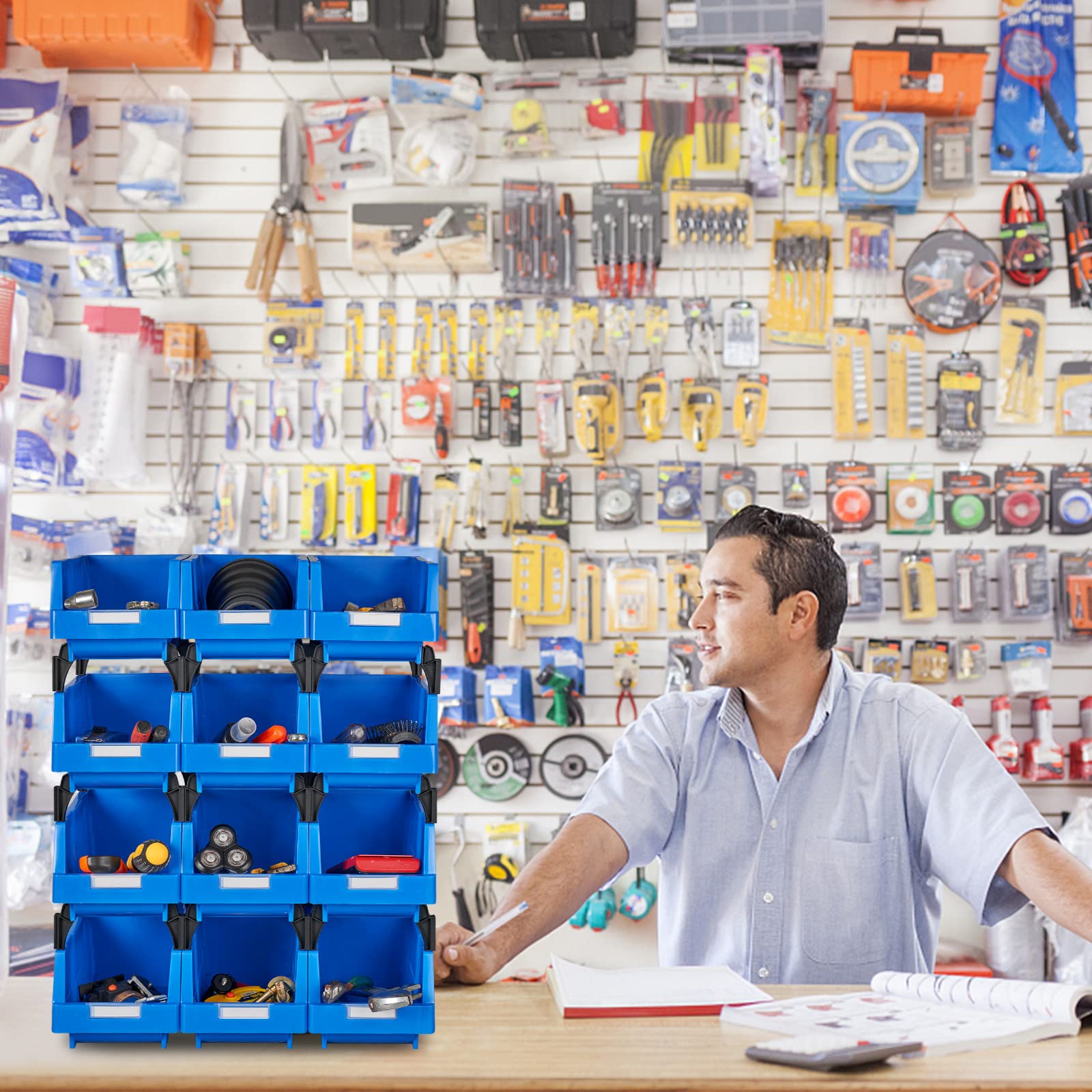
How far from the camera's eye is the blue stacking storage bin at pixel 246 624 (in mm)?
1504

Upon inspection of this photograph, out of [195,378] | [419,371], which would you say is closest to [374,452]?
[419,371]

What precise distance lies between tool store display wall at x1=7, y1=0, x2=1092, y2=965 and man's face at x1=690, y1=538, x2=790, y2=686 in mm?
1563

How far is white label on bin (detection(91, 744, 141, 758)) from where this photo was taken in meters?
1.50

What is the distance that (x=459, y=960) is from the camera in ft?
5.80

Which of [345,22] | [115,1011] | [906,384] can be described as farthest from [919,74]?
[115,1011]


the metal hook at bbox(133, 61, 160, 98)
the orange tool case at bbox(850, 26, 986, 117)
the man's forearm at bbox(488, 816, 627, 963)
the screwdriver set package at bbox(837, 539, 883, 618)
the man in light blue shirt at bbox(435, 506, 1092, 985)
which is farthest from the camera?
the metal hook at bbox(133, 61, 160, 98)

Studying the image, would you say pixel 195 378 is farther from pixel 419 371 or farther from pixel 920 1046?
pixel 920 1046

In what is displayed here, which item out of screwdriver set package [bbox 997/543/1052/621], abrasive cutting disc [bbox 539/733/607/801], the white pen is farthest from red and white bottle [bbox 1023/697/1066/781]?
the white pen

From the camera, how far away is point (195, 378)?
14.0 feet

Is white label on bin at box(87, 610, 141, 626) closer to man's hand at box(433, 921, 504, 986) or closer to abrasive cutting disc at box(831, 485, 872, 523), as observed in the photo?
man's hand at box(433, 921, 504, 986)

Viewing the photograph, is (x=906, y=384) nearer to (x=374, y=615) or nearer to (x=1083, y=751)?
(x=1083, y=751)

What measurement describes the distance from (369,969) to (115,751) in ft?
1.44

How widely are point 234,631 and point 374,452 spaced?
9.12 ft

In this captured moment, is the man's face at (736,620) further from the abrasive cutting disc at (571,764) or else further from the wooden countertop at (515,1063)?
the abrasive cutting disc at (571,764)
